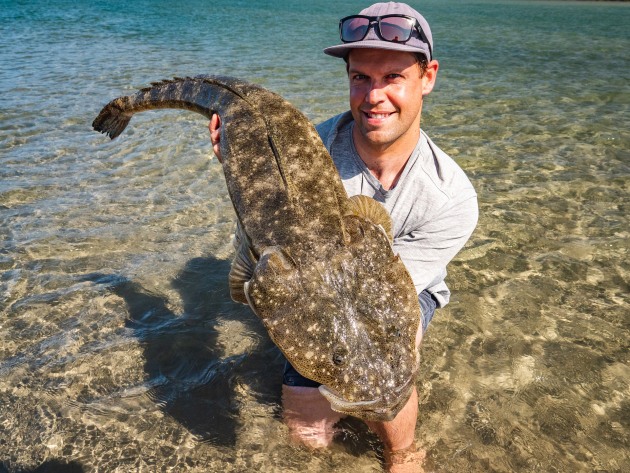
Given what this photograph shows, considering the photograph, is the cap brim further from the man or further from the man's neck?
the man's neck

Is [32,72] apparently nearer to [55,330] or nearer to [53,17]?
[55,330]

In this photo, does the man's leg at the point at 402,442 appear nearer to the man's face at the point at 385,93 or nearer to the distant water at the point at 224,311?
the distant water at the point at 224,311

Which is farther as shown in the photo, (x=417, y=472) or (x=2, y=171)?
(x=2, y=171)

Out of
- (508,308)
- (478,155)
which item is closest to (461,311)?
(508,308)

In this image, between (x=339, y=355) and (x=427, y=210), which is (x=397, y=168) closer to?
(x=427, y=210)

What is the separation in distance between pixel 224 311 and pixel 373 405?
2705mm

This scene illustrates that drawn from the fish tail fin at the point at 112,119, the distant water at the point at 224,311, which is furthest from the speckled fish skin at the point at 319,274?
the fish tail fin at the point at 112,119

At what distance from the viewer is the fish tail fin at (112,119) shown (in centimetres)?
505

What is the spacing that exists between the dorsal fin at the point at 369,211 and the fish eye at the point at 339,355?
0.82 meters

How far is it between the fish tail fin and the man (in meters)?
1.84

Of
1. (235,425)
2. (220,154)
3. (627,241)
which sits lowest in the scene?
(235,425)

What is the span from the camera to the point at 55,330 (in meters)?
4.51

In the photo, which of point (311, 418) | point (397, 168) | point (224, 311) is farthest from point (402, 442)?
point (224, 311)

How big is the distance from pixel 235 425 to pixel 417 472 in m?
1.34
